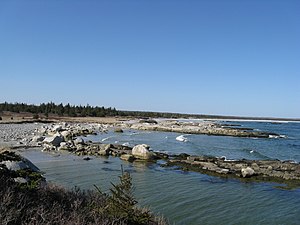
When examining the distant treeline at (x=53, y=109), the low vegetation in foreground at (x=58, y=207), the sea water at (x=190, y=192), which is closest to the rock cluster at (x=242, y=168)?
the sea water at (x=190, y=192)

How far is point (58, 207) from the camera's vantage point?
255 inches

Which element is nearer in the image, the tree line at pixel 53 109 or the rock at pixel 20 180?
the rock at pixel 20 180

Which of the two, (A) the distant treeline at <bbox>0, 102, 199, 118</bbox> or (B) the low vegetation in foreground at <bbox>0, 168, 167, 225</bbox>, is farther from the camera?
(A) the distant treeline at <bbox>0, 102, 199, 118</bbox>

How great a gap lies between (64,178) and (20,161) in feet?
32.3

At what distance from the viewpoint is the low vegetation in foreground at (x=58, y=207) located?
17.9ft

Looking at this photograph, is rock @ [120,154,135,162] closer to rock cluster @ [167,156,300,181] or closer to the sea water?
the sea water

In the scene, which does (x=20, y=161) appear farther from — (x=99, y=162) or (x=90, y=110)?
(x=90, y=110)

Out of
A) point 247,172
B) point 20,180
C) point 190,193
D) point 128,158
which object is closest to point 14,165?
point 20,180

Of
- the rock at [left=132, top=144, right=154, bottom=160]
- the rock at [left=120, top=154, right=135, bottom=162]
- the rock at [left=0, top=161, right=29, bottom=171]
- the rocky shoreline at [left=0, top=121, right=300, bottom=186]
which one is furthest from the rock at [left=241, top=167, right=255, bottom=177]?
the rock at [left=0, top=161, right=29, bottom=171]

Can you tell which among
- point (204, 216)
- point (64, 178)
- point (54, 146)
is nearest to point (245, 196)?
point (204, 216)

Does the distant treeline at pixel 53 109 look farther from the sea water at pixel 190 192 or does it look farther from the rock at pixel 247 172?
the rock at pixel 247 172

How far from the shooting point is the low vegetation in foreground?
5449mm

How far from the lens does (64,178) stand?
20438mm

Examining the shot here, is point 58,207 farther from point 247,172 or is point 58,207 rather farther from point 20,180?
point 247,172
